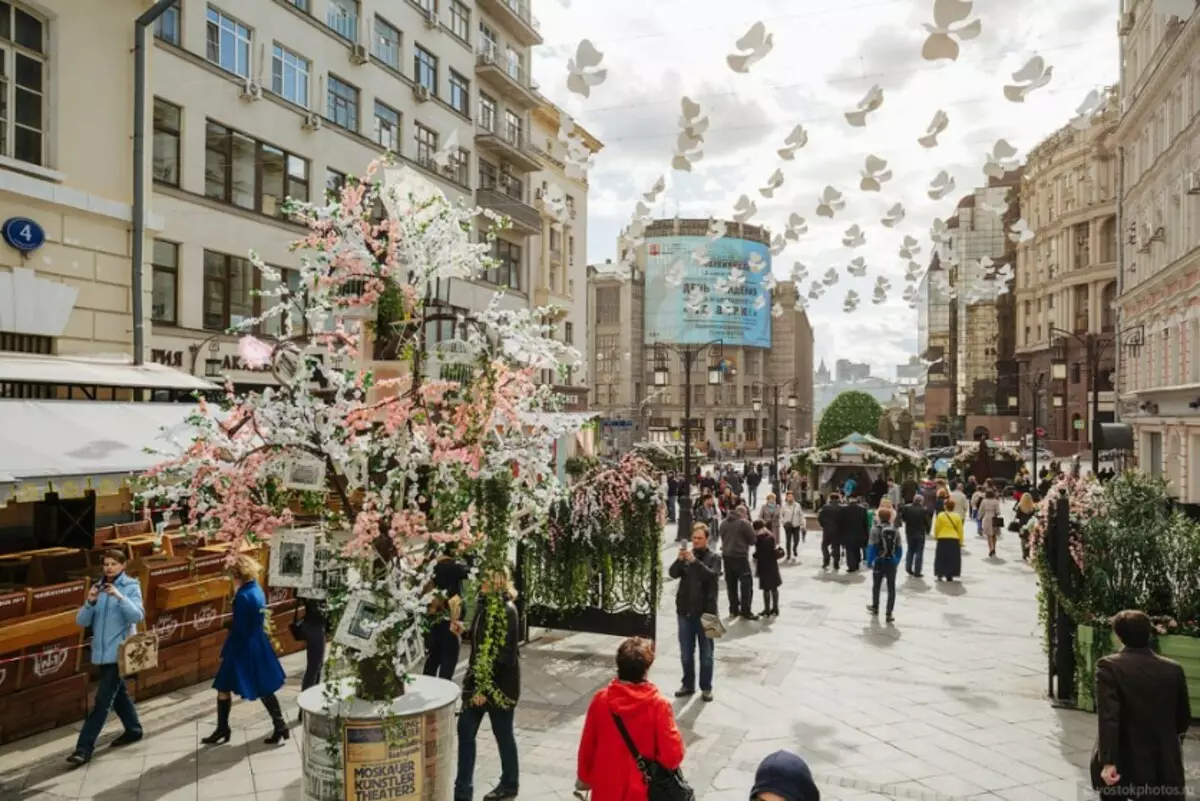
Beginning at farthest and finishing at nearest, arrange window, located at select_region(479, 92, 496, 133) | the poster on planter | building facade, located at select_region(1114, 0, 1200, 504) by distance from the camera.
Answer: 1. window, located at select_region(479, 92, 496, 133)
2. building facade, located at select_region(1114, 0, 1200, 504)
3. the poster on planter

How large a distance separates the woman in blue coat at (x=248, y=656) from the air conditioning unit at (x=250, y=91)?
49.8ft

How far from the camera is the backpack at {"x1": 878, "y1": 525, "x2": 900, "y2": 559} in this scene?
492 inches

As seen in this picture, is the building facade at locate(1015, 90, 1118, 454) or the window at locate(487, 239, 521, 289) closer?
the window at locate(487, 239, 521, 289)

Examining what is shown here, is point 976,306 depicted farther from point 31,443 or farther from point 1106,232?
point 31,443

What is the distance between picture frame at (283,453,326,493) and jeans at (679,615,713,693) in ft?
15.8

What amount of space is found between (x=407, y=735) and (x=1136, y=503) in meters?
7.18

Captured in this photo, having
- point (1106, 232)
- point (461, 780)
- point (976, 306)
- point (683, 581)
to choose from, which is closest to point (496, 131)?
point (683, 581)

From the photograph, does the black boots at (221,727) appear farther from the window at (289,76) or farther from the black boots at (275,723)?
the window at (289,76)

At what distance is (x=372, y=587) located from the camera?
16.6 ft

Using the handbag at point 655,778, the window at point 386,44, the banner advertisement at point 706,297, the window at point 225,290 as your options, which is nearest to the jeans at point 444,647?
the handbag at point 655,778

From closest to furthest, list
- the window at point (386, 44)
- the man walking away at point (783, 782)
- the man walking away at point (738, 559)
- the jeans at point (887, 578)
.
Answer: the man walking away at point (783, 782) < the jeans at point (887, 578) < the man walking away at point (738, 559) < the window at point (386, 44)

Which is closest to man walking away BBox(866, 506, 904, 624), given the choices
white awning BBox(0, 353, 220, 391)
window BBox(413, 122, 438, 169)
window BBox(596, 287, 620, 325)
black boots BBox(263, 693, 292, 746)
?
black boots BBox(263, 693, 292, 746)

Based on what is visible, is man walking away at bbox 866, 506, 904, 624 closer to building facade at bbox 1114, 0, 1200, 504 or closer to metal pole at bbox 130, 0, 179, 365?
metal pole at bbox 130, 0, 179, 365

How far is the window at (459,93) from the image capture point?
30188mm
